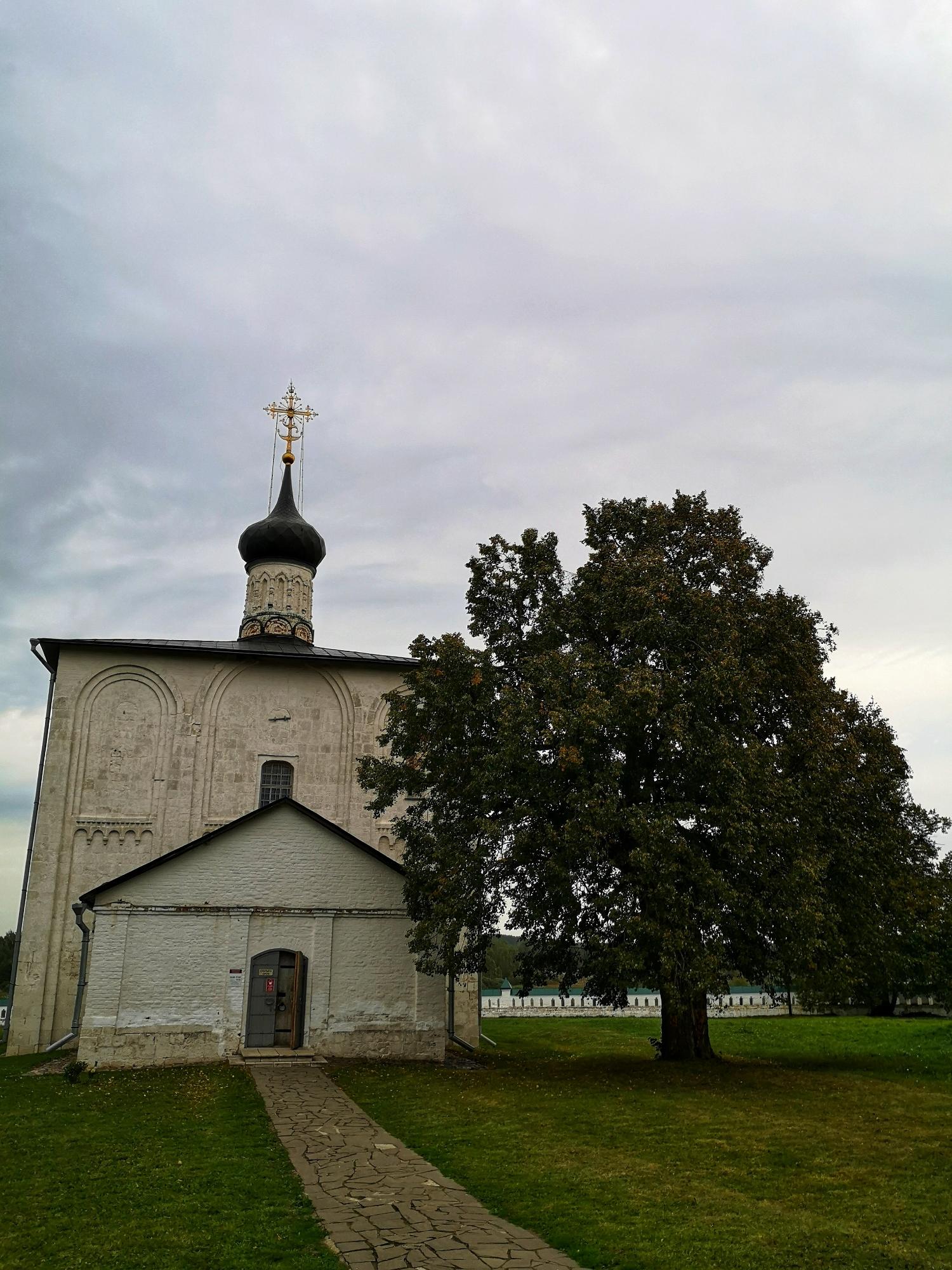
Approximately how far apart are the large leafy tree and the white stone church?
4.84ft

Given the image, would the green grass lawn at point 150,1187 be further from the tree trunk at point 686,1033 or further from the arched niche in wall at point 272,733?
the arched niche in wall at point 272,733

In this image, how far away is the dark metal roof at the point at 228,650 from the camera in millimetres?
23016

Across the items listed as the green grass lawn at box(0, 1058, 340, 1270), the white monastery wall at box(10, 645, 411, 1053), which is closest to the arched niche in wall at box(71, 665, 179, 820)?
the white monastery wall at box(10, 645, 411, 1053)

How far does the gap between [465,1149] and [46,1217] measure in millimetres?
3811

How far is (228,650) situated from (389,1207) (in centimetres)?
1799

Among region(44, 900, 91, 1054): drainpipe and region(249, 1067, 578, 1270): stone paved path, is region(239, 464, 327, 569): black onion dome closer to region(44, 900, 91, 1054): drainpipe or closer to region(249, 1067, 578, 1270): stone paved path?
region(44, 900, 91, 1054): drainpipe

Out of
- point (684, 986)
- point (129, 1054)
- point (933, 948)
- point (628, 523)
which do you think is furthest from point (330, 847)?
point (933, 948)

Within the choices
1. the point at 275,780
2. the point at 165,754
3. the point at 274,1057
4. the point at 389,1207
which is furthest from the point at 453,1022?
the point at 389,1207

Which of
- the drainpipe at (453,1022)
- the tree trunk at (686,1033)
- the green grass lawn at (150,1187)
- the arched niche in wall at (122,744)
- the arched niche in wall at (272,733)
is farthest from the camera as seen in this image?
the arched niche in wall at (272,733)

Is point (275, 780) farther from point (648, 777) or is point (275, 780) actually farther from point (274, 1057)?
point (648, 777)

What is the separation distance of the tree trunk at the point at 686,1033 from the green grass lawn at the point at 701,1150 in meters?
0.42

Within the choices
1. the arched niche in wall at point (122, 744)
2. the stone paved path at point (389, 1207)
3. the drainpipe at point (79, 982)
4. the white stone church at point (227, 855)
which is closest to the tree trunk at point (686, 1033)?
the white stone church at point (227, 855)

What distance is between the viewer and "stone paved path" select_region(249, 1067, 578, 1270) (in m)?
5.81

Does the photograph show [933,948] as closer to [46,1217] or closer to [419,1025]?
[419,1025]
